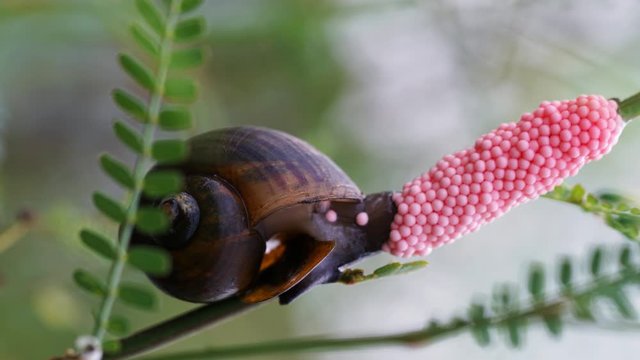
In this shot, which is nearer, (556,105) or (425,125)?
(556,105)

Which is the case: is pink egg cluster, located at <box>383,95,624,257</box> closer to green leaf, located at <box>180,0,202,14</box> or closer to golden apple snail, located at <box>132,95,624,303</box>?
golden apple snail, located at <box>132,95,624,303</box>

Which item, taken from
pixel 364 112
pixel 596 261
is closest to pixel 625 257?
pixel 596 261

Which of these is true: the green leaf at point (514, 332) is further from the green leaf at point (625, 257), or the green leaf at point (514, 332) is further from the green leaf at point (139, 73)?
the green leaf at point (139, 73)

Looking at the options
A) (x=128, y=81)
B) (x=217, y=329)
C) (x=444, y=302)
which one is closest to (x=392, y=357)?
(x=444, y=302)

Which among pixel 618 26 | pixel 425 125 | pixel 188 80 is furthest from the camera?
pixel 425 125

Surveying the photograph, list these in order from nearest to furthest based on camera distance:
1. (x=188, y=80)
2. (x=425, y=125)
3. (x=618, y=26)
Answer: (x=188, y=80)
(x=618, y=26)
(x=425, y=125)

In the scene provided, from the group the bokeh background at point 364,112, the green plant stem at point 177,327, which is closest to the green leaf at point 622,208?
the green plant stem at point 177,327

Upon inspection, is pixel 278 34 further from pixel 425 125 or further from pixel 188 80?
pixel 188 80

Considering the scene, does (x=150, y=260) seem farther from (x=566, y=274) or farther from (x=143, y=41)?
(x=566, y=274)

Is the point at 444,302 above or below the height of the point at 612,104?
below
